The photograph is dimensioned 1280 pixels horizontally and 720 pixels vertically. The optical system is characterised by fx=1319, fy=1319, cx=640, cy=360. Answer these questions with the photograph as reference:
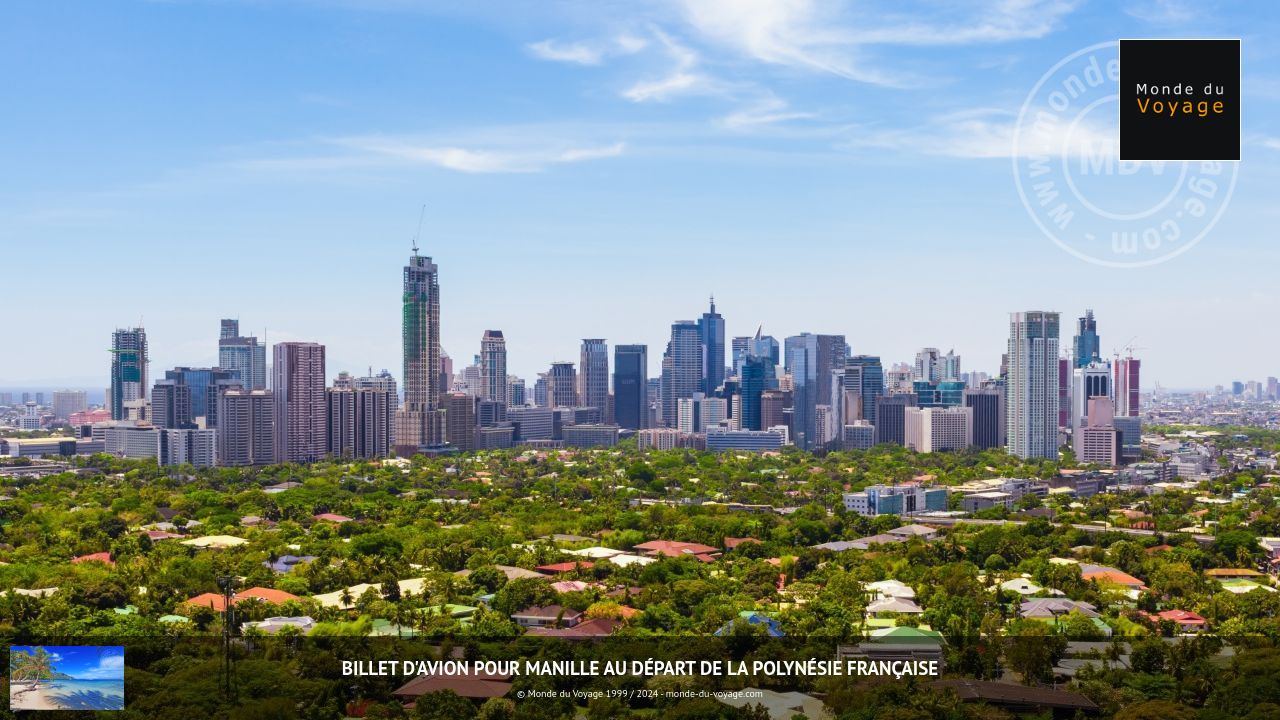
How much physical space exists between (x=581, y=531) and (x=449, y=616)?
29.4 feet

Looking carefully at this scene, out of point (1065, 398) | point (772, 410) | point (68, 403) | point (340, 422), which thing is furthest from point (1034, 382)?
point (68, 403)

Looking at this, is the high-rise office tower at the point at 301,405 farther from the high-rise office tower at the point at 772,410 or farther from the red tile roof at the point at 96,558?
the red tile roof at the point at 96,558

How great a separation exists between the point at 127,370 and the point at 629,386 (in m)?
21.6

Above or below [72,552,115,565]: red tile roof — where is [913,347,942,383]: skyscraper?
above

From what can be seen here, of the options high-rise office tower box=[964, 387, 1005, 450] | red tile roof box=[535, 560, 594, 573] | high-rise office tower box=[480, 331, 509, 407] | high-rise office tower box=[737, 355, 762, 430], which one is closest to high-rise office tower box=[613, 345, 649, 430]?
high-rise office tower box=[480, 331, 509, 407]

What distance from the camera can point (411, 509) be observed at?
24.6 metres

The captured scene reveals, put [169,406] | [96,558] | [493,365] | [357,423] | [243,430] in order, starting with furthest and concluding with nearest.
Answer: [493,365] < [169,406] < [357,423] < [243,430] < [96,558]

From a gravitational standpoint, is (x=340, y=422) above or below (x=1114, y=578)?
above

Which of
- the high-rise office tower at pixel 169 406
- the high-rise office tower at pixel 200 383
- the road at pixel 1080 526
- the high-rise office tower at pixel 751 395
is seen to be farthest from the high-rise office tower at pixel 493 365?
the road at pixel 1080 526

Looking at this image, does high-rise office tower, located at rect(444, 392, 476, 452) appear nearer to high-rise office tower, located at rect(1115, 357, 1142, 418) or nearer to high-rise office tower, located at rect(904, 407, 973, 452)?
high-rise office tower, located at rect(904, 407, 973, 452)

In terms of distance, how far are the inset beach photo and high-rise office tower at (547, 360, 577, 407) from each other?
5227 cm

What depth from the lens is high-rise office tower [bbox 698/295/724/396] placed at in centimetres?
6756

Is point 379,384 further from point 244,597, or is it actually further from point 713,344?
point 244,597

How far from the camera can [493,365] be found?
2366 inches
